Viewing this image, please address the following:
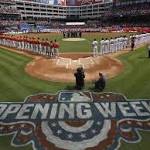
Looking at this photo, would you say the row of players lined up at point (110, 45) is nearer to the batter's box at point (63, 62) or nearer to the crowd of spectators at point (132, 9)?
the batter's box at point (63, 62)

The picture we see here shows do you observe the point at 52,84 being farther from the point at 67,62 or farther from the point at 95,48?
the point at 95,48

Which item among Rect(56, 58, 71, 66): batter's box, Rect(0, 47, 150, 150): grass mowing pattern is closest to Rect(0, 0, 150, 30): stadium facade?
Rect(56, 58, 71, 66): batter's box

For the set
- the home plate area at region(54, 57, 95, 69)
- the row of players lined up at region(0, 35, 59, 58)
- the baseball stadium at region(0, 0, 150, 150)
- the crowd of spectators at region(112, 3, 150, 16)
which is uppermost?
the crowd of spectators at region(112, 3, 150, 16)

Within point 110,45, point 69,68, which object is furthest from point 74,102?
point 110,45

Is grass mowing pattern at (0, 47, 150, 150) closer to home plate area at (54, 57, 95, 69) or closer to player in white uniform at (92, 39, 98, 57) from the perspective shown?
home plate area at (54, 57, 95, 69)

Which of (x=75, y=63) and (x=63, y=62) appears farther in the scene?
(x=63, y=62)

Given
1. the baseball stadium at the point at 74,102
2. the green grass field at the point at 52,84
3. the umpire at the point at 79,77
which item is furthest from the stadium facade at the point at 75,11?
the umpire at the point at 79,77

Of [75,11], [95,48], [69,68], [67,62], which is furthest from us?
[75,11]

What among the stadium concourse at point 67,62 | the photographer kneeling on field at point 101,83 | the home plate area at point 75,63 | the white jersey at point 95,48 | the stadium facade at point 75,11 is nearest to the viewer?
the photographer kneeling on field at point 101,83
